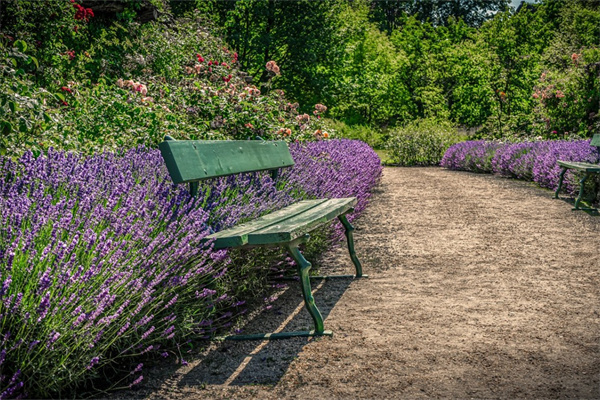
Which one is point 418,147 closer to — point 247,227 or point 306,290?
point 247,227

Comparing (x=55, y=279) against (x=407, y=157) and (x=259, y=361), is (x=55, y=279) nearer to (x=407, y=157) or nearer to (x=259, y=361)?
(x=259, y=361)

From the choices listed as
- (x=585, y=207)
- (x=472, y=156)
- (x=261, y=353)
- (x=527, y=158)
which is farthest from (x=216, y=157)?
(x=472, y=156)

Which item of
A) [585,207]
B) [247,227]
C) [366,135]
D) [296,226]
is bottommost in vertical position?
[366,135]

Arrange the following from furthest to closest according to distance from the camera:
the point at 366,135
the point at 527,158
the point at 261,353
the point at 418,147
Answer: the point at 366,135, the point at 418,147, the point at 527,158, the point at 261,353

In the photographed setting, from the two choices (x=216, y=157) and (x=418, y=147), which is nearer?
(x=216, y=157)

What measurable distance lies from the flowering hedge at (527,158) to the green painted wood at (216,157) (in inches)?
249

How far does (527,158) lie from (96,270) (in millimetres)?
11715

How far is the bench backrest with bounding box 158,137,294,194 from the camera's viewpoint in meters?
3.45

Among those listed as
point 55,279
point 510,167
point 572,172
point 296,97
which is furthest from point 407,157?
point 55,279

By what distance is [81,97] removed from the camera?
723 centimetres

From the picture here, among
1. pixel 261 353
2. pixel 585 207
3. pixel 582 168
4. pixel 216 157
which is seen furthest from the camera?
pixel 585 207

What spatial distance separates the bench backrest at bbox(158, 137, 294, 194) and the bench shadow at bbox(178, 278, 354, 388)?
98cm

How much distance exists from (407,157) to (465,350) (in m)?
17.6

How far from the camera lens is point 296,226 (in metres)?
3.33
